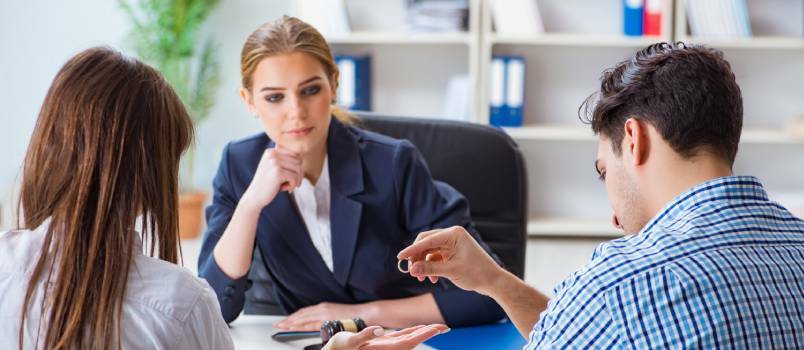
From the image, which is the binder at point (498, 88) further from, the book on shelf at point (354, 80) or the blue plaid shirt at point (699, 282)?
the blue plaid shirt at point (699, 282)

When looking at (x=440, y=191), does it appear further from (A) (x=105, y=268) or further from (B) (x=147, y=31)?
(B) (x=147, y=31)

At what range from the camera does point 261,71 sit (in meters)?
2.04

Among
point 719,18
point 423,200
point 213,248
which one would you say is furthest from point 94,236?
point 719,18

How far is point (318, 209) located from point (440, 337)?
17.9 inches

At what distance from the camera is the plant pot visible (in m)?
4.94

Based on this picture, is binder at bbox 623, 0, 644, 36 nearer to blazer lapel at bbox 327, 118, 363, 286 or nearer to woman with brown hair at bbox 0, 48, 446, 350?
blazer lapel at bbox 327, 118, 363, 286

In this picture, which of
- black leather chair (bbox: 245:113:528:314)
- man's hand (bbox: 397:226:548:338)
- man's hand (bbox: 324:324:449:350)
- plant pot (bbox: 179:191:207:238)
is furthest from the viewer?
plant pot (bbox: 179:191:207:238)

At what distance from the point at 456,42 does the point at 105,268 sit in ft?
12.2

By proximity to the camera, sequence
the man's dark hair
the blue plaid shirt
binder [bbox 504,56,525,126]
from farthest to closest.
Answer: binder [bbox 504,56,525,126]
the man's dark hair
the blue plaid shirt

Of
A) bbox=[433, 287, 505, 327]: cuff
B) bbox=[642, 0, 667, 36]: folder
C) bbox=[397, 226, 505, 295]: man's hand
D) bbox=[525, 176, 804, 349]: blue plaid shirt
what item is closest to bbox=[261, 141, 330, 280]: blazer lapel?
bbox=[433, 287, 505, 327]: cuff

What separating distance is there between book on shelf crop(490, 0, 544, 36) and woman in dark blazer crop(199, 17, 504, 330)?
8.80ft

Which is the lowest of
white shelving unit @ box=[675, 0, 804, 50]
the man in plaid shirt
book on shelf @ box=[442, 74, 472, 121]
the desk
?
book on shelf @ box=[442, 74, 472, 121]

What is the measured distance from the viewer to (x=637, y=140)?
1.26m

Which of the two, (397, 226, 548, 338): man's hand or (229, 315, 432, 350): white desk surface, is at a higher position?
(397, 226, 548, 338): man's hand
